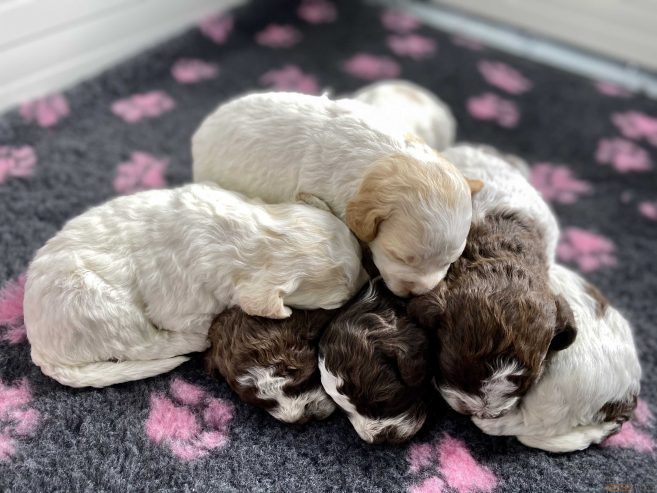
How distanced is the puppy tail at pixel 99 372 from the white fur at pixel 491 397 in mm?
780

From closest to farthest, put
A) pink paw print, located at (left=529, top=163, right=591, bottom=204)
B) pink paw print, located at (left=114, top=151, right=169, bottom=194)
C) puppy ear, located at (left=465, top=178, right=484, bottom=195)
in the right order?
puppy ear, located at (left=465, top=178, right=484, bottom=195), pink paw print, located at (left=114, top=151, right=169, bottom=194), pink paw print, located at (left=529, top=163, right=591, bottom=204)

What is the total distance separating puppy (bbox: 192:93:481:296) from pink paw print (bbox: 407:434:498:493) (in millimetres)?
429

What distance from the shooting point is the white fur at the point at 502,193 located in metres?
1.87

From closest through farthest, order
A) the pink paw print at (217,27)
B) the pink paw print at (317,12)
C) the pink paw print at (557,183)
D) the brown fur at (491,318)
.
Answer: the brown fur at (491,318) → the pink paw print at (557,183) → the pink paw print at (217,27) → the pink paw print at (317,12)

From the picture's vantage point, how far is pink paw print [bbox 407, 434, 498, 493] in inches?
65.8

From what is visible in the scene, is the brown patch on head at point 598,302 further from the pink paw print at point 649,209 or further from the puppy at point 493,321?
the pink paw print at point 649,209

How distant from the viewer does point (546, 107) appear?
318 centimetres

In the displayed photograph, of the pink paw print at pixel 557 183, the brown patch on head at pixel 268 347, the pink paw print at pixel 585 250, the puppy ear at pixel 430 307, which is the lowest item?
the pink paw print at pixel 585 250

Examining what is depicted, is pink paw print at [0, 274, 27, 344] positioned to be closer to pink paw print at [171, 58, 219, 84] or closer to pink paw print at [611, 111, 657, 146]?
pink paw print at [171, 58, 219, 84]

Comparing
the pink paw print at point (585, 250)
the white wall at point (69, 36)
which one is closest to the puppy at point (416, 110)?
the pink paw print at point (585, 250)

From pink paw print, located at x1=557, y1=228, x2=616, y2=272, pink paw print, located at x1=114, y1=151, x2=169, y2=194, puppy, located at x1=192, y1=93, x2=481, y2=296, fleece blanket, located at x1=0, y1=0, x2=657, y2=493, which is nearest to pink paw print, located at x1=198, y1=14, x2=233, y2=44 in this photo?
fleece blanket, located at x1=0, y1=0, x2=657, y2=493

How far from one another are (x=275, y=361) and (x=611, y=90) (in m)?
2.54

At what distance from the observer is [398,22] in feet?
12.1

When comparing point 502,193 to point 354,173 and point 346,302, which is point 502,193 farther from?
point 346,302
